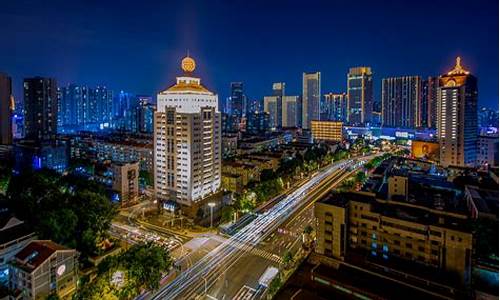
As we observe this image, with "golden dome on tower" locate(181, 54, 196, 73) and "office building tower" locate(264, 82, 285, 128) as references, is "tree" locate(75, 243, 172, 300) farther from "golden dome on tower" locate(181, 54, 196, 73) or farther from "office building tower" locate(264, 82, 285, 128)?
"office building tower" locate(264, 82, 285, 128)

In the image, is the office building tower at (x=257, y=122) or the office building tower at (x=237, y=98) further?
the office building tower at (x=237, y=98)

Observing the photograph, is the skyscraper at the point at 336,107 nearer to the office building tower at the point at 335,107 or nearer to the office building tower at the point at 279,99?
the office building tower at the point at 335,107

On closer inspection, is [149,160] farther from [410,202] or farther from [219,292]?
[410,202]

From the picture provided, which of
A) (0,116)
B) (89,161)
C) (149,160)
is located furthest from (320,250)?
(0,116)

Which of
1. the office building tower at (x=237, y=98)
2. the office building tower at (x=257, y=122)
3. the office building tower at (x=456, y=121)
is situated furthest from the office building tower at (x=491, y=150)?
the office building tower at (x=237, y=98)

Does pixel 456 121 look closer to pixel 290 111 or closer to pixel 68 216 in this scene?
pixel 68 216

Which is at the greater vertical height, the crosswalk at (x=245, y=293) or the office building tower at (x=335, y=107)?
the office building tower at (x=335, y=107)


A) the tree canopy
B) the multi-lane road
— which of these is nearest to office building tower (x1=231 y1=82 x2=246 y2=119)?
the multi-lane road

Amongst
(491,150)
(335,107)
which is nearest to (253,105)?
(335,107)
